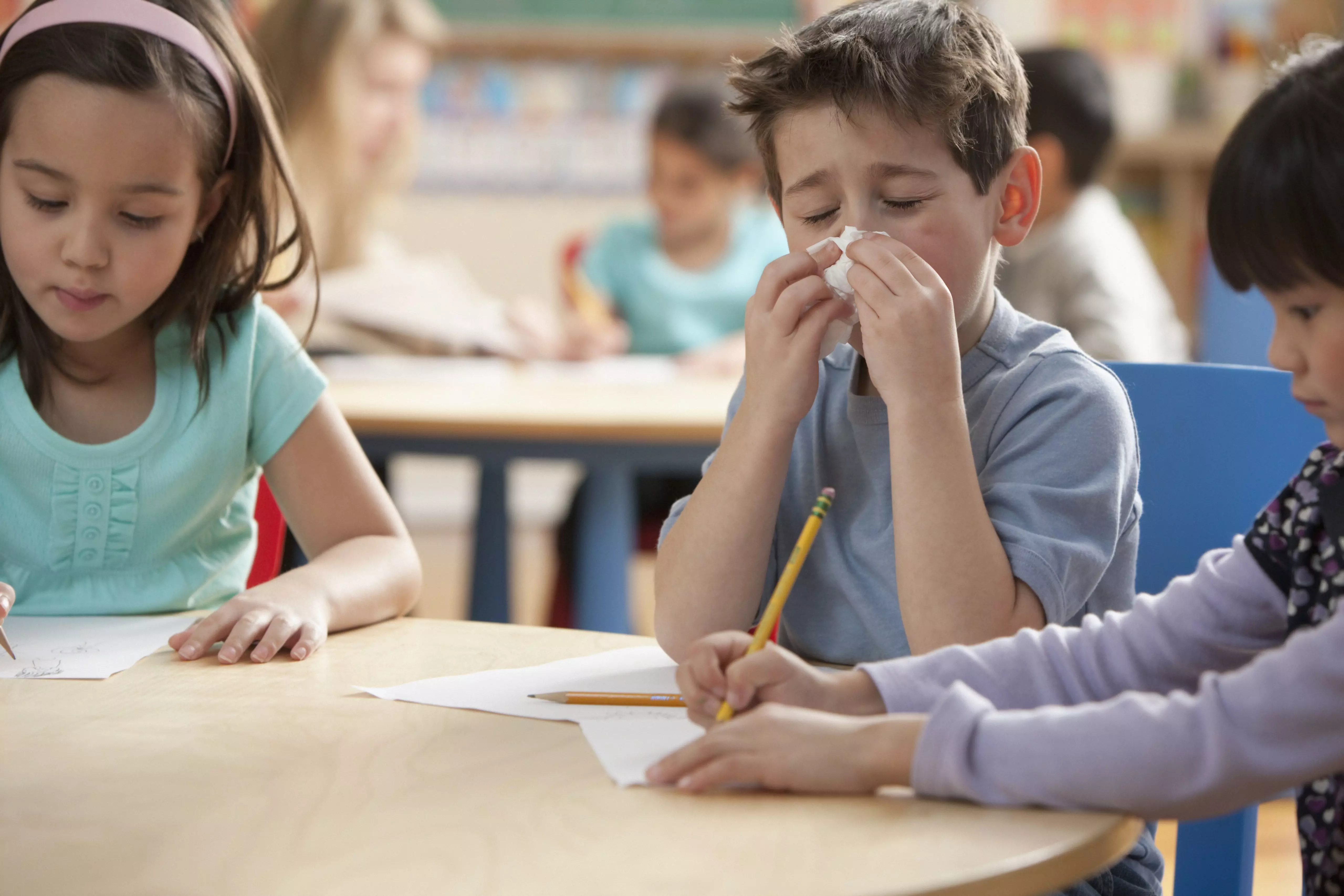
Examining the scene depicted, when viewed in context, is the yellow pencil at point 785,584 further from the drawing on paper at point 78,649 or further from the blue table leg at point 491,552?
the blue table leg at point 491,552

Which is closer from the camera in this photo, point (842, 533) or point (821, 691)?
point (821, 691)

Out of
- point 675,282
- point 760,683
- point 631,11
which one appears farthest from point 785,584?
point 631,11

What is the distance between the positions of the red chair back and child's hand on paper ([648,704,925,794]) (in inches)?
29.4

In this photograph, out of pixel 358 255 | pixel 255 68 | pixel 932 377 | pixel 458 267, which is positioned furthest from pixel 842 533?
pixel 458 267

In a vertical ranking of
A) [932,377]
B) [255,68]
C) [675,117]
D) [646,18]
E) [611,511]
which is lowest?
[611,511]

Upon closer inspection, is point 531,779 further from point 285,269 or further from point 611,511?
point 611,511

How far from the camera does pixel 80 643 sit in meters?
0.93

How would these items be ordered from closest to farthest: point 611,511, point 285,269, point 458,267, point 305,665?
point 305,665
point 285,269
point 611,511
point 458,267

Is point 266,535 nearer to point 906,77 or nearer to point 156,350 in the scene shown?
point 156,350

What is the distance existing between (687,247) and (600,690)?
2429 mm

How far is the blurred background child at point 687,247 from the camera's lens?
297 cm

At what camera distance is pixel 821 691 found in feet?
2.33

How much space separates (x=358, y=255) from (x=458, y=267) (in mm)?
1588

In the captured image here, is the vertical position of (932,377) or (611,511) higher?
(932,377)
